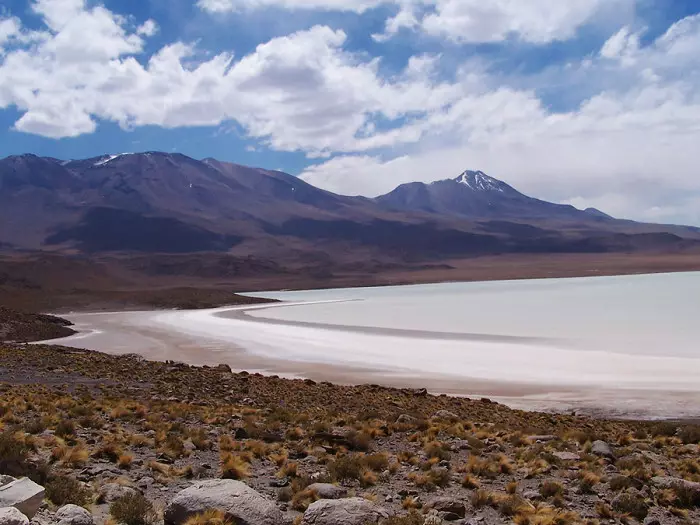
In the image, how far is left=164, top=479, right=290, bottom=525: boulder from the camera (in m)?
6.10

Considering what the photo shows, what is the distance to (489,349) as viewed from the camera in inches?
1163

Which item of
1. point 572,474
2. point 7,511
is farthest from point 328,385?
point 7,511

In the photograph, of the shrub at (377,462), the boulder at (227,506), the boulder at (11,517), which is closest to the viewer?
the boulder at (11,517)

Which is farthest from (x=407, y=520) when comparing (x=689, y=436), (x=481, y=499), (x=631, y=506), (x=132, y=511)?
(x=689, y=436)

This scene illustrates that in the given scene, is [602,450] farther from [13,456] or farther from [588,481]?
[13,456]

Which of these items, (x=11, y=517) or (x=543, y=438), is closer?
(x=11, y=517)

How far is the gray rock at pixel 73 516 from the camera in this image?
5.60m

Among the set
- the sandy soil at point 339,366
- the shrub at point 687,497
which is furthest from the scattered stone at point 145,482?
the sandy soil at point 339,366

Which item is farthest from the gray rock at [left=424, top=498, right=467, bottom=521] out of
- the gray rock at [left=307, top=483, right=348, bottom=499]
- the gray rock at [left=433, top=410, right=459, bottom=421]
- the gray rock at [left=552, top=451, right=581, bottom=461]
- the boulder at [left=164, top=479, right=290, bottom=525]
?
the gray rock at [left=433, top=410, right=459, bottom=421]

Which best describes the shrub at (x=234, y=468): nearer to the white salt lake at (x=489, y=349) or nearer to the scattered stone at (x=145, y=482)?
the scattered stone at (x=145, y=482)

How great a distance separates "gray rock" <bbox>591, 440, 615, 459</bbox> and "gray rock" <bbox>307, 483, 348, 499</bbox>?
468 cm

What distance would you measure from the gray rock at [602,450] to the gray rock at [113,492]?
22.5ft

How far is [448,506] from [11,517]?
4.31 meters

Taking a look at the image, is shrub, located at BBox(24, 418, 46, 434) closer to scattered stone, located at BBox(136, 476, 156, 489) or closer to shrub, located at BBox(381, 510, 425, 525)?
scattered stone, located at BBox(136, 476, 156, 489)
